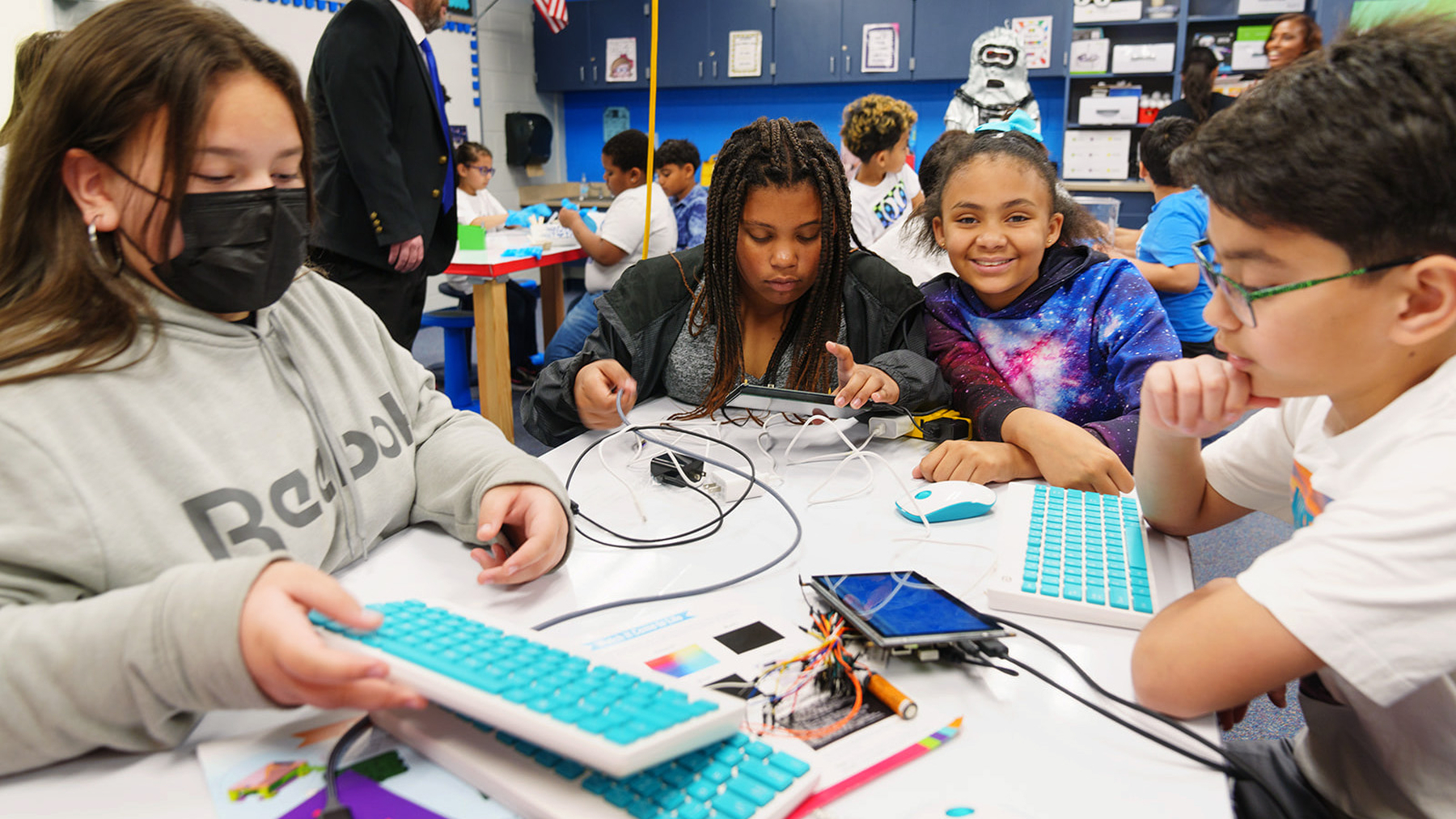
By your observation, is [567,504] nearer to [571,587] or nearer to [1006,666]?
[571,587]

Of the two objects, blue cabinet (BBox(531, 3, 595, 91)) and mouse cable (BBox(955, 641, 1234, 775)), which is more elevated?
blue cabinet (BBox(531, 3, 595, 91))

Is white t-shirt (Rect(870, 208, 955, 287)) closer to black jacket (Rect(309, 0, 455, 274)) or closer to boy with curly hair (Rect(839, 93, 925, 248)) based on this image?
boy with curly hair (Rect(839, 93, 925, 248))

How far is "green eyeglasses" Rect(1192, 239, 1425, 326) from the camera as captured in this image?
2.07 feet

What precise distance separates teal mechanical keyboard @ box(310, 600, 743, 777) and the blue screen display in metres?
0.19

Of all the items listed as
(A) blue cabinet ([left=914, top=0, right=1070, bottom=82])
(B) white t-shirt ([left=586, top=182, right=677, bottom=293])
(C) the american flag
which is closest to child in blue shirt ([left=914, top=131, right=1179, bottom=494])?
(C) the american flag

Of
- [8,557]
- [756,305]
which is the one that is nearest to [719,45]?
[756,305]

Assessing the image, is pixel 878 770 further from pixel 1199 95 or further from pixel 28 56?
pixel 1199 95

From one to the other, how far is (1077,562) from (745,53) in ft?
21.1

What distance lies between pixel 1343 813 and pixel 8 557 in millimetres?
1012

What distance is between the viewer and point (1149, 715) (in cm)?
64

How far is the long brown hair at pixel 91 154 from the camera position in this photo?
67 cm

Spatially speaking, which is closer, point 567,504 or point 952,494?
point 567,504

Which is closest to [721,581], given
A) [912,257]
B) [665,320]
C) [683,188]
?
[665,320]

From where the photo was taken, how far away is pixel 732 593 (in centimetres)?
83
